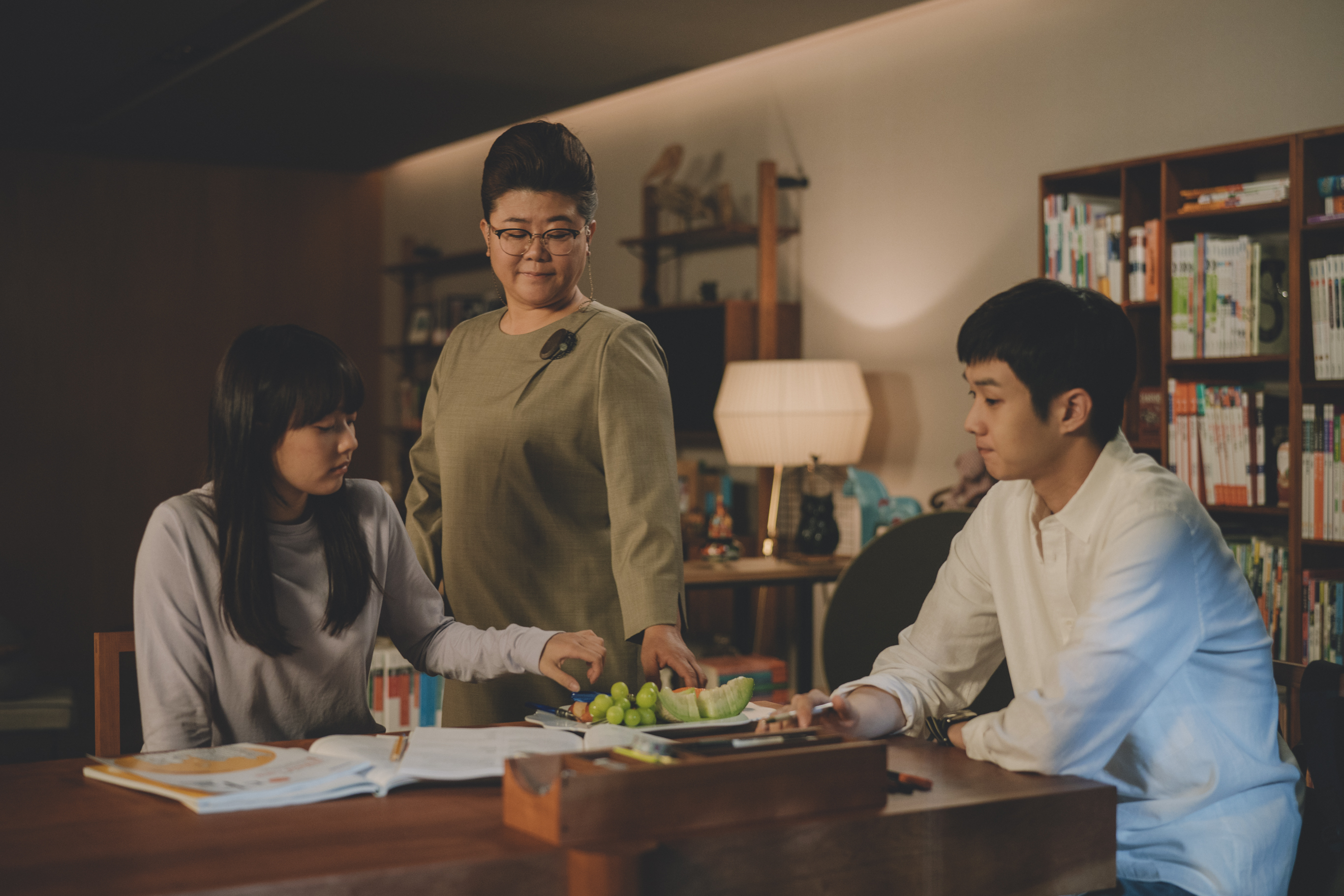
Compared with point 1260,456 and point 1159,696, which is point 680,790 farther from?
point 1260,456

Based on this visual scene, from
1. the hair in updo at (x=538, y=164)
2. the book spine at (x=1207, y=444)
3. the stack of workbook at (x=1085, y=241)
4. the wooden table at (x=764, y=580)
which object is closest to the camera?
the hair in updo at (x=538, y=164)

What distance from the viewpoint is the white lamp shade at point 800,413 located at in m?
4.19

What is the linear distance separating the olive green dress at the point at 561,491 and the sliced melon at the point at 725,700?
0.28 m

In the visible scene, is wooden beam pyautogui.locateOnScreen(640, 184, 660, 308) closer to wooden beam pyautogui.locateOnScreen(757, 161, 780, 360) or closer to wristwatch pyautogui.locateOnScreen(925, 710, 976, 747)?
wooden beam pyautogui.locateOnScreen(757, 161, 780, 360)

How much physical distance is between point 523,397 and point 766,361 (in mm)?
2595

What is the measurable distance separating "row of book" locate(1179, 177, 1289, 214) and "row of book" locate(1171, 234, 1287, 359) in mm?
86

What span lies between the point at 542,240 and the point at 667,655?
24.1 inches

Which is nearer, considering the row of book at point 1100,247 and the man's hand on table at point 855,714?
the man's hand on table at point 855,714

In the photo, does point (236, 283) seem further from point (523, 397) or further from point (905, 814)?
point (905, 814)

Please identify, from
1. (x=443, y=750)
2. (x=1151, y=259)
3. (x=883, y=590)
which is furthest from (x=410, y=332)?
(x=443, y=750)

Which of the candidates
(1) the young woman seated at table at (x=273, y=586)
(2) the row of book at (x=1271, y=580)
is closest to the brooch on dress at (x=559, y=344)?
(1) the young woman seated at table at (x=273, y=586)

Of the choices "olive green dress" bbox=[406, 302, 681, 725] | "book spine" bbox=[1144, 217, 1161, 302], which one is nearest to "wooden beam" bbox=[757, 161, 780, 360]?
"book spine" bbox=[1144, 217, 1161, 302]

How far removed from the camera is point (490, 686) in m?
1.86

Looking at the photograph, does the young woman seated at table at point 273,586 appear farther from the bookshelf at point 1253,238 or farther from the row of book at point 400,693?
the bookshelf at point 1253,238
